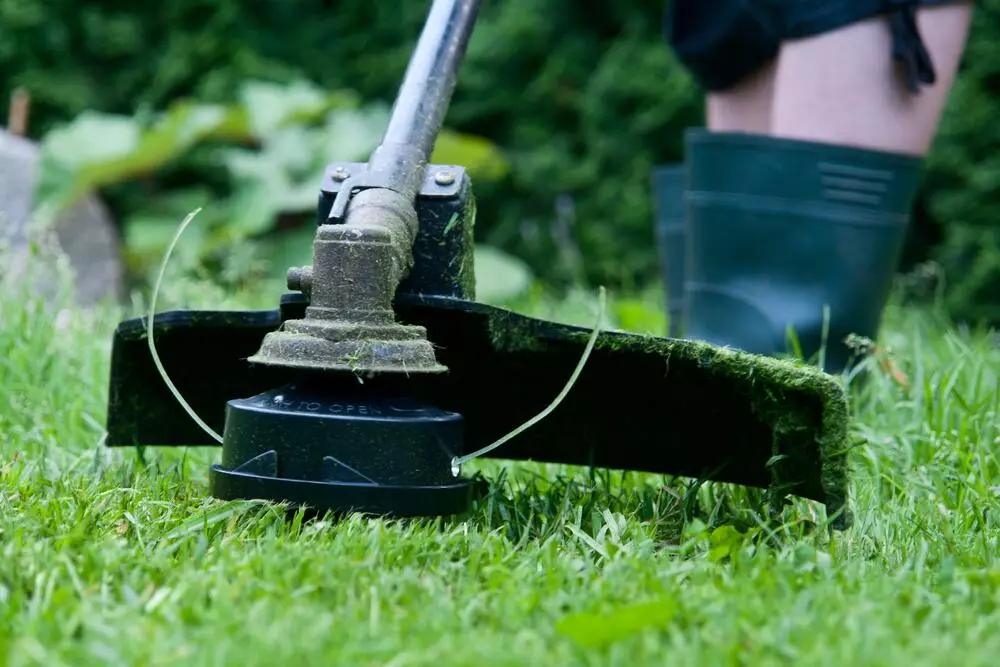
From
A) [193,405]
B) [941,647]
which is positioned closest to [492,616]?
[941,647]

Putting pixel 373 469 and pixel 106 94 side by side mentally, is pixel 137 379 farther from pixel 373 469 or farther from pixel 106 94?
pixel 106 94

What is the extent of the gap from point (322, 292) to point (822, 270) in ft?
3.82

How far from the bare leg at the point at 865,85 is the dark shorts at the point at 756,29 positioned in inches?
0.9

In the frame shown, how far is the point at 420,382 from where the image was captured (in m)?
1.47

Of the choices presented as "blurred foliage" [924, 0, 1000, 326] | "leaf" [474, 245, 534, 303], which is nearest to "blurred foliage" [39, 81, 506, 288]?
"leaf" [474, 245, 534, 303]

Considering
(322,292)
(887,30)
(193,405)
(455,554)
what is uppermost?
(887,30)

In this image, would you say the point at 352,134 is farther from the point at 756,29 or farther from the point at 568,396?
the point at 568,396

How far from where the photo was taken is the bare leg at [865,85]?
6.98ft

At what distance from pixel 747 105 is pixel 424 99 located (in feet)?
3.96

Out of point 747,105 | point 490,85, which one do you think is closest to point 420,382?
point 747,105

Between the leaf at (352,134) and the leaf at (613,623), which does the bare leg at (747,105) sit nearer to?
the leaf at (613,623)

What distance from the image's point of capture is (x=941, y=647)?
96 cm

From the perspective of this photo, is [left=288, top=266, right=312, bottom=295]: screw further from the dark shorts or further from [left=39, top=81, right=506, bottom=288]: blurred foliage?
[left=39, top=81, right=506, bottom=288]: blurred foliage

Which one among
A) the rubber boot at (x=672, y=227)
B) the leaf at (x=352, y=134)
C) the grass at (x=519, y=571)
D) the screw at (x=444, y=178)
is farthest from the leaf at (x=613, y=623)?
the leaf at (x=352, y=134)
